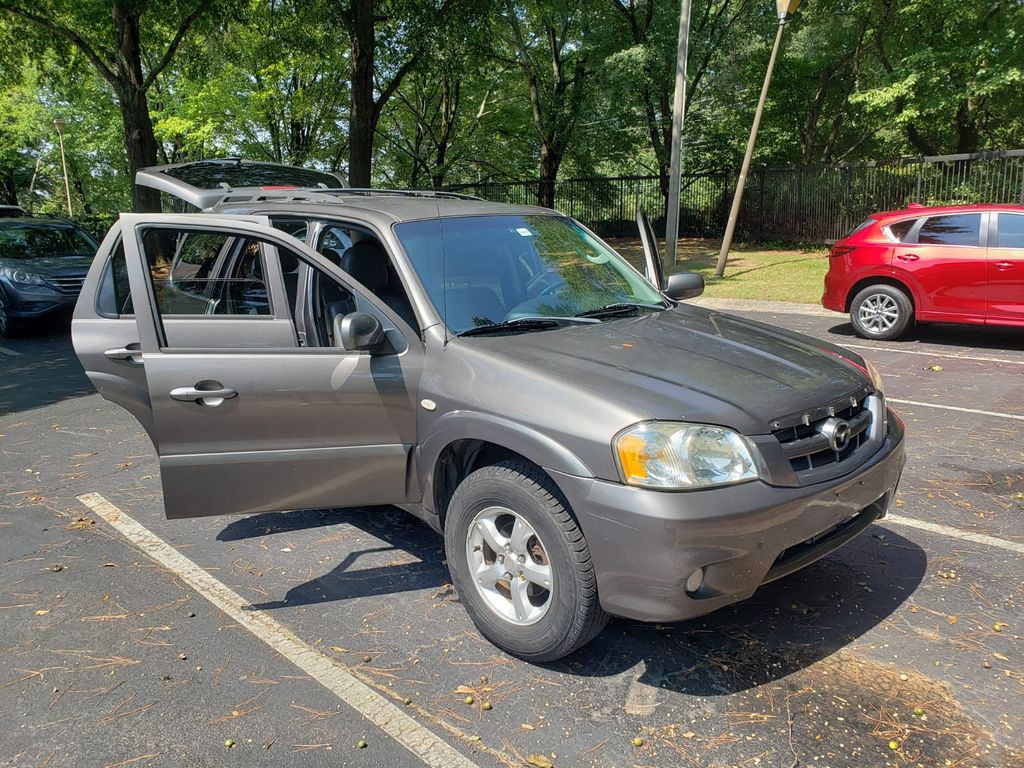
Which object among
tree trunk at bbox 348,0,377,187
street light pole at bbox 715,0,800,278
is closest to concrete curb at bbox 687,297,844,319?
street light pole at bbox 715,0,800,278

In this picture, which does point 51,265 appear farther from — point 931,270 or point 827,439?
point 931,270

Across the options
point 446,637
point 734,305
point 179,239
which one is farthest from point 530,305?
point 734,305

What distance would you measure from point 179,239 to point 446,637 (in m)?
2.78

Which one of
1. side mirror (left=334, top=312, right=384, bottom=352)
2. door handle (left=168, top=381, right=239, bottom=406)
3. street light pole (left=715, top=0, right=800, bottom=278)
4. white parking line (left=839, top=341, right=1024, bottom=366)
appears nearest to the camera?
side mirror (left=334, top=312, right=384, bottom=352)

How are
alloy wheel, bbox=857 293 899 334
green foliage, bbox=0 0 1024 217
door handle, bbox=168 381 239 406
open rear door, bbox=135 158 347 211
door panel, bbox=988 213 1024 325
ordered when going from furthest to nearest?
green foliage, bbox=0 0 1024 217, alloy wheel, bbox=857 293 899 334, door panel, bbox=988 213 1024 325, open rear door, bbox=135 158 347 211, door handle, bbox=168 381 239 406

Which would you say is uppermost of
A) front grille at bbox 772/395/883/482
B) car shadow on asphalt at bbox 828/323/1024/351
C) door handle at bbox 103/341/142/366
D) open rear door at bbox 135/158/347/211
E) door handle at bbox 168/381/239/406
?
open rear door at bbox 135/158/347/211

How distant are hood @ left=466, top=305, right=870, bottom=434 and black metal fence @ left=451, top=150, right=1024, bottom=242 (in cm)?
1657

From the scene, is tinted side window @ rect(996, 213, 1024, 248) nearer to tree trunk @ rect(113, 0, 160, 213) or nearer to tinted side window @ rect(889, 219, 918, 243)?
tinted side window @ rect(889, 219, 918, 243)

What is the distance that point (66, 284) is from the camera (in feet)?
37.0

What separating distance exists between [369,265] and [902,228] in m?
8.12

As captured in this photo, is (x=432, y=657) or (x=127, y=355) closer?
(x=432, y=657)

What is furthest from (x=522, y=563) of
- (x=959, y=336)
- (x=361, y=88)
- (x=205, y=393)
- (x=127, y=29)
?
(x=127, y=29)

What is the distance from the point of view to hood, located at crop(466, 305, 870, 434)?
2814mm

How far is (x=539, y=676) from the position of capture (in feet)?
10.0
